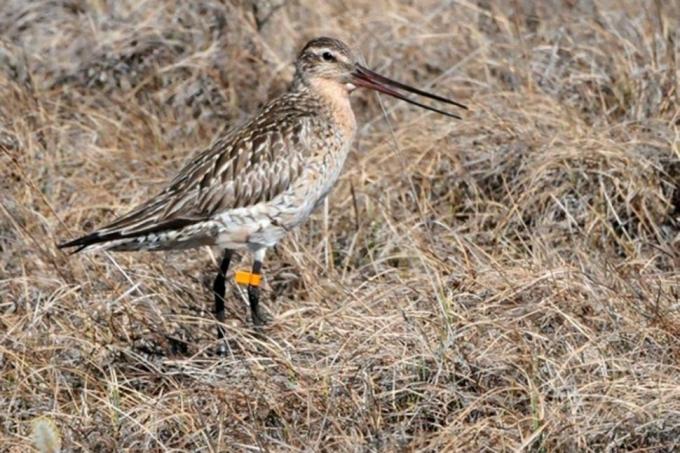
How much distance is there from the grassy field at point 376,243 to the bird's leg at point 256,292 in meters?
0.13

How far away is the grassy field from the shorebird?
7.2 inches

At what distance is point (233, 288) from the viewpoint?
21.4 ft

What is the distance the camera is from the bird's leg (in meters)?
5.95

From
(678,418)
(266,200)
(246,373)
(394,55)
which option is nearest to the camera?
(678,418)

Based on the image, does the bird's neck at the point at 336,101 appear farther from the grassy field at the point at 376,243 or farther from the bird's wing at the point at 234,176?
the grassy field at the point at 376,243

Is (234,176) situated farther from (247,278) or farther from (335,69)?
(335,69)

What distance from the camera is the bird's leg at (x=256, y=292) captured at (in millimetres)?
5953

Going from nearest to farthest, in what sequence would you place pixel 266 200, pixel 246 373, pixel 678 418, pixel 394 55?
pixel 678 418 → pixel 246 373 → pixel 266 200 → pixel 394 55

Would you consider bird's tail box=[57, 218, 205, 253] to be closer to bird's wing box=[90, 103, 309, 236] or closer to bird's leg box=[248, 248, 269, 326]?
bird's wing box=[90, 103, 309, 236]

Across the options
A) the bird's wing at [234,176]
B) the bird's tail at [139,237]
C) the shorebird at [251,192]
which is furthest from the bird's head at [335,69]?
the bird's tail at [139,237]

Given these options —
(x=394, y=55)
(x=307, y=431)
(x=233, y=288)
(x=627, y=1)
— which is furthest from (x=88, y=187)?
(x=627, y=1)

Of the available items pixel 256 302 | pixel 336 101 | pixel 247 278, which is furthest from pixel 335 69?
pixel 256 302

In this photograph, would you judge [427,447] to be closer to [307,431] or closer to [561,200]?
[307,431]

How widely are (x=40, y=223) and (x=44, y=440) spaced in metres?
2.01
